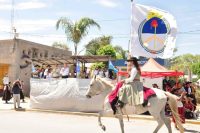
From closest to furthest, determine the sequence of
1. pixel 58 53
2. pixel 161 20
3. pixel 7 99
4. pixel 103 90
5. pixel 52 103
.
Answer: pixel 103 90 < pixel 161 20 < pixel 52 103 < pixel 7 99 < pixel 58 53

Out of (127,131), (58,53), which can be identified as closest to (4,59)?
(58,53)

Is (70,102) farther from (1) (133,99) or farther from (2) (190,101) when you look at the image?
(1) (133,99)

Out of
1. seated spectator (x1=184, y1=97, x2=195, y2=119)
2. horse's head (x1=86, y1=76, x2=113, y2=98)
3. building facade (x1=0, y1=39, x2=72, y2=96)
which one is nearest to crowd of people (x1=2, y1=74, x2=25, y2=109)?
building facade (x1=0, y1=39, x2=72, y2=96)

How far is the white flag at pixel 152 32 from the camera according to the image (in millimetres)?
17656

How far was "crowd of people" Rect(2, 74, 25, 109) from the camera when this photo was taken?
813 inches

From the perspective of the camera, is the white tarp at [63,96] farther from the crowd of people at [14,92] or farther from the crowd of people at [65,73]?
the crowd of people at [65,73]

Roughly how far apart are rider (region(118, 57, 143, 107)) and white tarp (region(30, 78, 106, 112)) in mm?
7964

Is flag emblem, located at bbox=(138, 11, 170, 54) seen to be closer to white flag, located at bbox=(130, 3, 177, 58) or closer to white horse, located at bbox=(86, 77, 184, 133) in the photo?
white flag, located at bbox=(130, 3, 177, 58)

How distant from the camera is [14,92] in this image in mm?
20656

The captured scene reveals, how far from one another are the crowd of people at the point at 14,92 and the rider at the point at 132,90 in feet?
37.5

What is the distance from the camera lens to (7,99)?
25.6 m

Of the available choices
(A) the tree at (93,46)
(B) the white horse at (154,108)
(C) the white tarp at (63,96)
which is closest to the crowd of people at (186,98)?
(C) the white tarp at (63,96)

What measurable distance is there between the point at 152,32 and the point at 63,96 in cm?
569

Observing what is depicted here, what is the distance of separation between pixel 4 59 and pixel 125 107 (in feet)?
74.3
